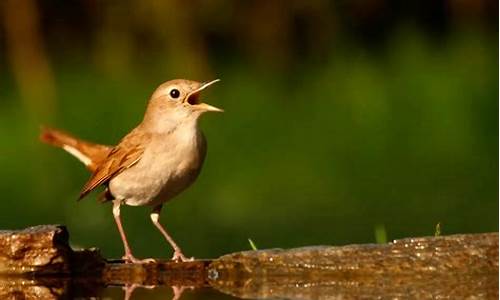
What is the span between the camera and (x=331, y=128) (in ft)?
52.7

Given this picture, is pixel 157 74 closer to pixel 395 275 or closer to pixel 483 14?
pixel 483 14

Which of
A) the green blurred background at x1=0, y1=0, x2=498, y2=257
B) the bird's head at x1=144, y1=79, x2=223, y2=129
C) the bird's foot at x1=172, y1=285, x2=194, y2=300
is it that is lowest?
the bird's foot at x1=172, y1=285, x2=194, y2=300

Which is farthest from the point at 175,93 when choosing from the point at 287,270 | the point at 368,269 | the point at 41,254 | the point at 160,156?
the point at 368,269

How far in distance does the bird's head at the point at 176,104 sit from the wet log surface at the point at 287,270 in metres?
1.11

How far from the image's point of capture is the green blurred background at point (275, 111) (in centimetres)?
1294

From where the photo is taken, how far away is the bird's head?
29.0 ft

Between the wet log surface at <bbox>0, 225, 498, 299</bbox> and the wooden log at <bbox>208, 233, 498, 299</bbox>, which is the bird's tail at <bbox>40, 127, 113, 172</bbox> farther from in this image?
the wooden log at <bbox>208, 233, 498, 299</bbox>

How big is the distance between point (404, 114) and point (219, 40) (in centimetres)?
309

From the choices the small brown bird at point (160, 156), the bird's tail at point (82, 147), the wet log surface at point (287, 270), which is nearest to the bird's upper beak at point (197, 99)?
the small brown bird at point (160, 156)

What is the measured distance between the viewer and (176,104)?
8.89 metres

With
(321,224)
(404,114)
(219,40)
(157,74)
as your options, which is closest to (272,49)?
(219,40)

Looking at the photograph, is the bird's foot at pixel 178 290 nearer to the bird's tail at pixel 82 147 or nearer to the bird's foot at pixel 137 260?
the bird's foot at pixel 137 260

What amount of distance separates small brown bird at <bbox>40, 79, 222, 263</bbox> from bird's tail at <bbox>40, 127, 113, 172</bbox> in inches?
20.3

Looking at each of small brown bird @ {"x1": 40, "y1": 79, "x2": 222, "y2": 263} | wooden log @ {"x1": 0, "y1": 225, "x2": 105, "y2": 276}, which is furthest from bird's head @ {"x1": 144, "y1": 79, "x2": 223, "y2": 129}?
wooden log @ {"x1": 0, "y1": 225, "x2": 105, "y2": 276}
